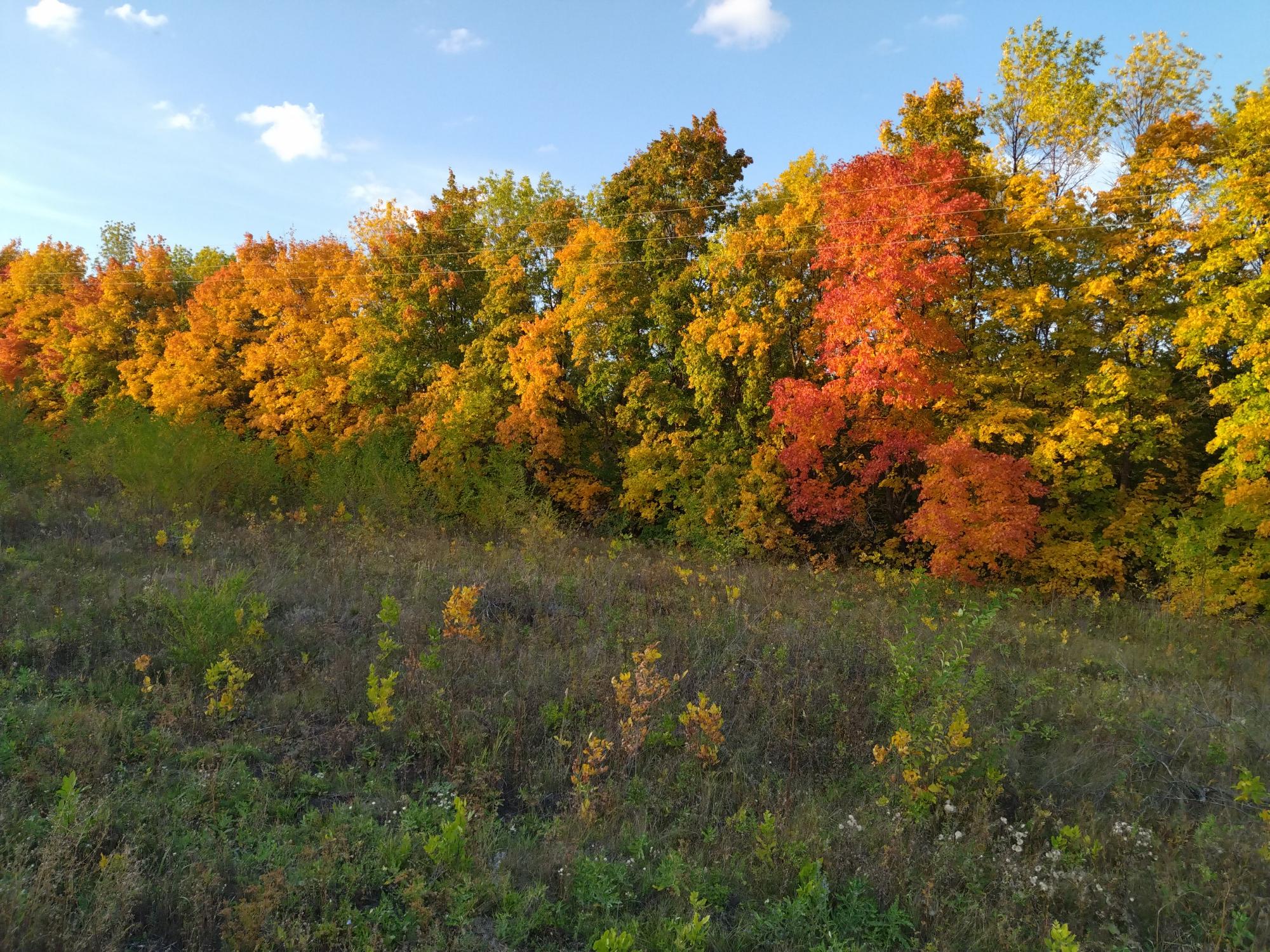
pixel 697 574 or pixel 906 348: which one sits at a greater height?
pixel 906 348

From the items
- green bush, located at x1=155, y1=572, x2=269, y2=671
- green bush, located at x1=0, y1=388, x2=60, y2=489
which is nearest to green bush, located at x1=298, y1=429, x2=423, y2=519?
green bush, located at x1=0, y1=388, x2=60, y2=489

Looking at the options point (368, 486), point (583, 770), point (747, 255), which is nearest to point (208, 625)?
point (583, 770)

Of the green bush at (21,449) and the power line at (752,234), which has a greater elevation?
the power line at (752,234)

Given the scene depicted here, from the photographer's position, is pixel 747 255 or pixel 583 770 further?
pixel 747 255

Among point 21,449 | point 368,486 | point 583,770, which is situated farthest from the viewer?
point 368,486

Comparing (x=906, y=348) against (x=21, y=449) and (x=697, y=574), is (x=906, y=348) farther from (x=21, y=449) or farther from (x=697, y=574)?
(x=21, y=449)

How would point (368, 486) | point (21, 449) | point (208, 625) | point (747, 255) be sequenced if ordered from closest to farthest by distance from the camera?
point (208, 625)
point (21, 449)
point (368, 486)
point (747, 255)

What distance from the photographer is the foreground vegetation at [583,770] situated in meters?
3.24

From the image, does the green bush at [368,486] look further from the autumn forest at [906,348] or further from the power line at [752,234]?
the power line at [752,234]

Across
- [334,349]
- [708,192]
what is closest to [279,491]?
[334,349]

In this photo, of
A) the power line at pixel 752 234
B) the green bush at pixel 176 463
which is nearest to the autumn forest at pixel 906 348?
the power line at pixel 752 234

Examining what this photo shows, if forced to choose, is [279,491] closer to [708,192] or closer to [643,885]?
[708,192]

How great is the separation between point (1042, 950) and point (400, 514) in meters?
13.7

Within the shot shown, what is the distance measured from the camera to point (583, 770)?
4.32m
